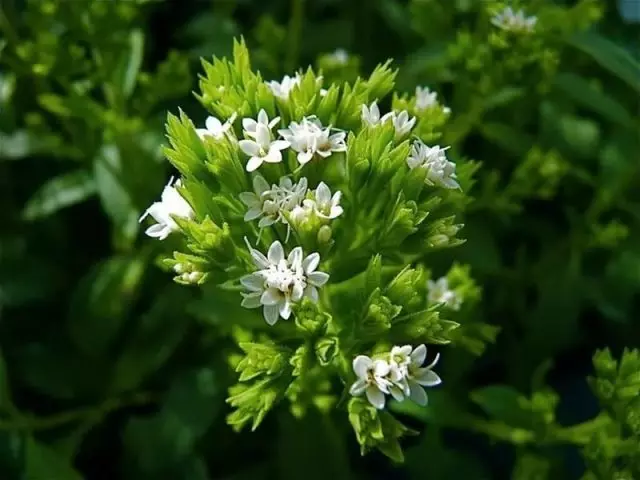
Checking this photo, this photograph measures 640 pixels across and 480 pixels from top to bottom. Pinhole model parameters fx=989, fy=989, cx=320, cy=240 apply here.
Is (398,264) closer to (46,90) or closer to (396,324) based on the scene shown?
(396,324)

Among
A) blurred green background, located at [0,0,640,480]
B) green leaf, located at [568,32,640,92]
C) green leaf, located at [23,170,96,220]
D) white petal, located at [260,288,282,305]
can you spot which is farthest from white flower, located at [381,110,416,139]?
green leaf, located at [23,170,96,220]

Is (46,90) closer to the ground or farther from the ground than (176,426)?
farther from the ground

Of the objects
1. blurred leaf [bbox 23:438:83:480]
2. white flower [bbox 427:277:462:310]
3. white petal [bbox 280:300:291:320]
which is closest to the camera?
white petal [bbox 280:300:291:320]

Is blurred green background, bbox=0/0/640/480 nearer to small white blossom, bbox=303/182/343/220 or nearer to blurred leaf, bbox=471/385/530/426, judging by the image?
blurred leaf, bbox=471/385/530/426

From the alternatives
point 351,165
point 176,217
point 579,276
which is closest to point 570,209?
point 579,276

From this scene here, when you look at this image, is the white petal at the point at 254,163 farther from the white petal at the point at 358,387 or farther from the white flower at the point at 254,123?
the white petal at the point at 358,387

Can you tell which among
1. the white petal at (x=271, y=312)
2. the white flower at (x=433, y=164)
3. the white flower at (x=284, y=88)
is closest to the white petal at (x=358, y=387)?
the white petal at (x=271, y=312)
